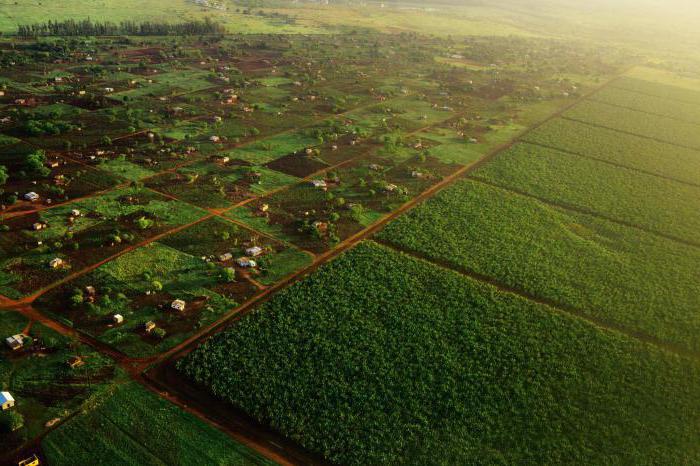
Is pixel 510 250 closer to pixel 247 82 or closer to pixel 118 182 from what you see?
pixel 118 182

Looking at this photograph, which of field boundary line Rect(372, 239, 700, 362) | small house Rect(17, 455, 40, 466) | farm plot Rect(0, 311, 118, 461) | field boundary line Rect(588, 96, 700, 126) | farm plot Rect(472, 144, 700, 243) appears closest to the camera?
small house Rect(17, 455, 40, 466)

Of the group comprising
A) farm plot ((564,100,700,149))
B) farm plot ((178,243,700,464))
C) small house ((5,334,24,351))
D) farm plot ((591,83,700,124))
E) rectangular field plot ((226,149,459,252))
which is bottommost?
farm plot ((178,243,700,464))

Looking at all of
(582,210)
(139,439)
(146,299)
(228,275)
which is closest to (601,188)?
(582,210)

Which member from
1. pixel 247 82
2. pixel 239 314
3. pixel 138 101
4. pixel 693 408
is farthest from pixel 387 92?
pixel 693 408

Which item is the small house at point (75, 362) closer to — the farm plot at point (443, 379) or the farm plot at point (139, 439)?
the farm plot at point (139, 439)

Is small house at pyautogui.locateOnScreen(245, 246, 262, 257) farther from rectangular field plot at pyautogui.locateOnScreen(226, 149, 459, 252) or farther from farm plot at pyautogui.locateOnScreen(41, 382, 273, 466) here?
farm plot at pyautogui.locateOnScreen(41, 382, 273, 466)

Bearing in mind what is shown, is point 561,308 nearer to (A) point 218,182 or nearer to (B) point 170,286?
(B) point 170,286

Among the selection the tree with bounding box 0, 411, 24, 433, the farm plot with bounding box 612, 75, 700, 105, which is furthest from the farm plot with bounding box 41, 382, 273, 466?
the farm plot with bounding box 612, 75, 700, 105

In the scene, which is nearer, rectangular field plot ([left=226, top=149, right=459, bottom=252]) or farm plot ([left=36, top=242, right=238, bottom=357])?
farm plot ([left=36, top=242, right=238, bottom=357])
